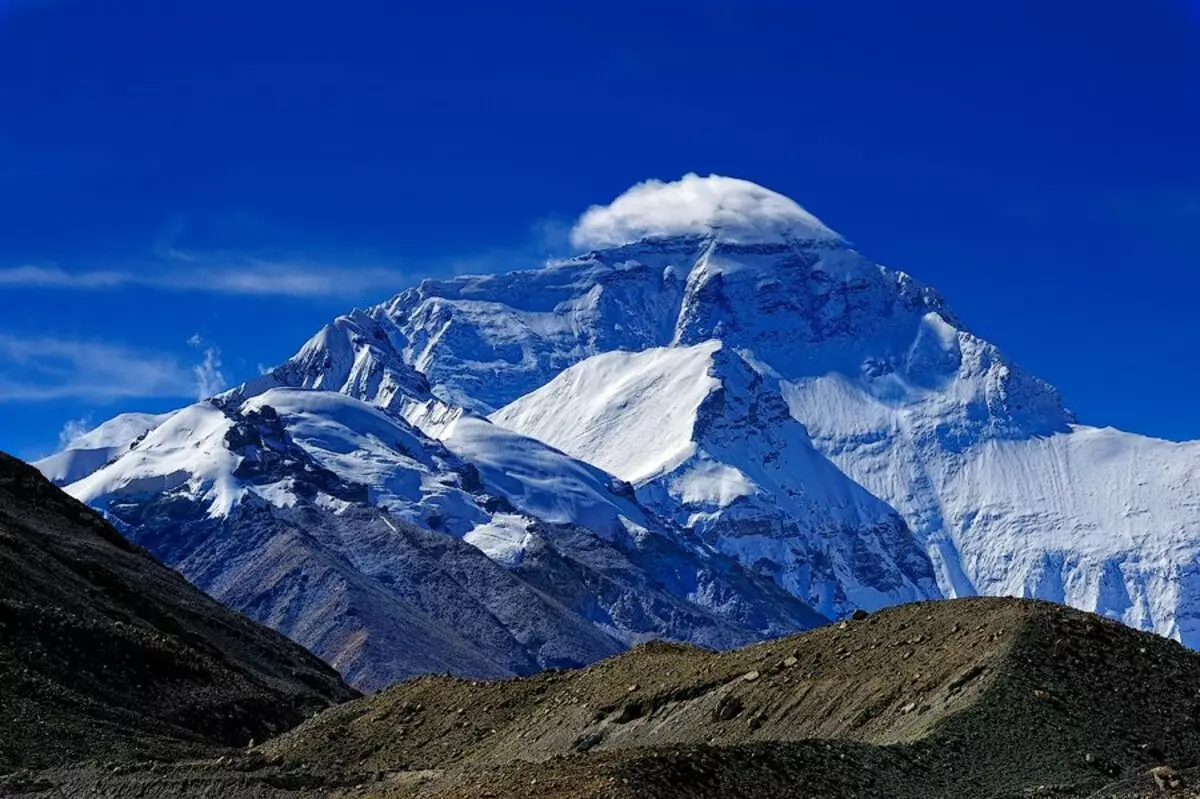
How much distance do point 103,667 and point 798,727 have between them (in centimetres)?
3158

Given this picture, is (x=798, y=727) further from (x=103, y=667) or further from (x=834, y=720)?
(x=103, y=667)

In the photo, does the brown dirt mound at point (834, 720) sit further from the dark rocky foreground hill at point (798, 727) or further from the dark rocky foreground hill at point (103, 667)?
the dark rocky foreground hill at point (103, 667)

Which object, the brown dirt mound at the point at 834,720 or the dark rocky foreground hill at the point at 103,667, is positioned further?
the dark rocky foreground hill at the point at 103,667

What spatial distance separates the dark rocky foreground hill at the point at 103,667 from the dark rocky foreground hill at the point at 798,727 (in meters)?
5.82

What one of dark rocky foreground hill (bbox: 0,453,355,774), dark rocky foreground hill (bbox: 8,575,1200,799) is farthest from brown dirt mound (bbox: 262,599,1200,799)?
dark rocky foreground hill (bbox: 0,453,355,774)

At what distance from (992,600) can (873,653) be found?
12.0ft

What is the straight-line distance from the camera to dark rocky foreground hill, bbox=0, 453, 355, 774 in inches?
2418

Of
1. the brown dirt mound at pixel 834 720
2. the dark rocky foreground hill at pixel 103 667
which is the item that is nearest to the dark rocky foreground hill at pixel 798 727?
the brown dirt mound at pixel 834 720

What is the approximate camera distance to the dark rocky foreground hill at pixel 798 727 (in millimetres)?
40156

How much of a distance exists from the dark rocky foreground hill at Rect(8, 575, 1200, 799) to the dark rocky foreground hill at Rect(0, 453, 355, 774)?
5.82 m

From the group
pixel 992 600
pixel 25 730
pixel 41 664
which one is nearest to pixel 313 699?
pixel 41 664

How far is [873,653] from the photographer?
49.3 meters

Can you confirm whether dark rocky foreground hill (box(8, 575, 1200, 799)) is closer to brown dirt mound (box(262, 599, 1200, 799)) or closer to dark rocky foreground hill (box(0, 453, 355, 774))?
brown dirt mound (box(262, 599, 1200, 799))

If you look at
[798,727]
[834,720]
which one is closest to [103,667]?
[798,727]
